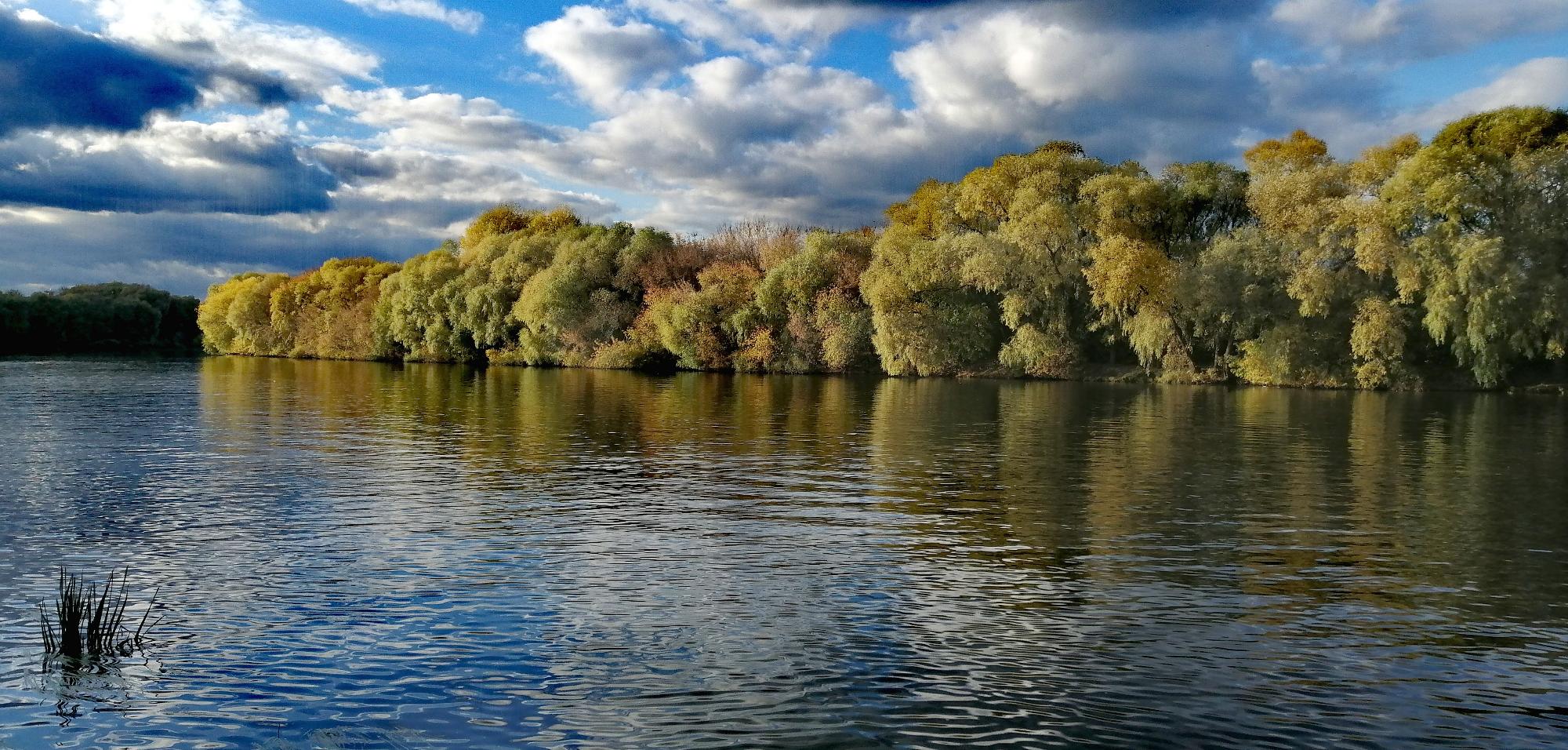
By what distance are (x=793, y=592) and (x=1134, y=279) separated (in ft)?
202

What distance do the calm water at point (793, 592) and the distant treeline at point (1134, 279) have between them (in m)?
35.8

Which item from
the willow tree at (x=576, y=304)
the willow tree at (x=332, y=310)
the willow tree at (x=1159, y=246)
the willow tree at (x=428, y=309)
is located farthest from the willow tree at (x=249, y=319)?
the willow tree at (x=1159, y=246)

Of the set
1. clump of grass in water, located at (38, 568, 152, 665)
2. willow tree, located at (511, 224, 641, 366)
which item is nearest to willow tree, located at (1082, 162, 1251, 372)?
willow tree, located at (511, 224, 641, 366)

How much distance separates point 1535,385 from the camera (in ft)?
212

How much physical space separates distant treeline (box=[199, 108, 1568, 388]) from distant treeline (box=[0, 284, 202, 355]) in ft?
256

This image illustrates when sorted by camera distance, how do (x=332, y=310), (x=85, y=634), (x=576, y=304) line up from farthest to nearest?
1. (x=332, y=310)
2. (x=576, y=304)
3. (x=85, y=634)

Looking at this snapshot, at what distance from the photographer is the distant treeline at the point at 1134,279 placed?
6269 cm

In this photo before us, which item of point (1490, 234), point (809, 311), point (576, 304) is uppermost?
point (1490, 234)

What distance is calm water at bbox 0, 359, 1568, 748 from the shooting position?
937 centimetres

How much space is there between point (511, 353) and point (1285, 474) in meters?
90.5

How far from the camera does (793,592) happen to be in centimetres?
1378

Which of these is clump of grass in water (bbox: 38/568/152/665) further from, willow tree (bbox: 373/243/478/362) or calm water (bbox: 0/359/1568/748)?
willow tree (bbox: 373/243/478/362)

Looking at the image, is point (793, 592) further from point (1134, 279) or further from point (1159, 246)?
point (1159, 246)

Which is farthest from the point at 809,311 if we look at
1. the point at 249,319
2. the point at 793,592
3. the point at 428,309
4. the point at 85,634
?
the point at 249,319
